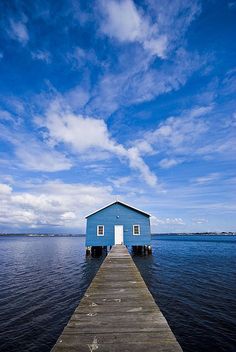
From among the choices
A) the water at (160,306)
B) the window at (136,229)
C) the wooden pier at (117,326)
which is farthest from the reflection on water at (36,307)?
the window at (136,229)

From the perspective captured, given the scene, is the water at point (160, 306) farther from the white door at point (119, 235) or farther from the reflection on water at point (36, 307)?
the white door at point (119, 235)

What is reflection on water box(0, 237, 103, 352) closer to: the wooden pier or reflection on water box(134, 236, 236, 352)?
the wooden pier

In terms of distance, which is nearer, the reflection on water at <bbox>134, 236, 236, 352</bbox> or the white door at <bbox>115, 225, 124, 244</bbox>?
the reflection on water at <bbox>134, 236, 236, 352</bbox>

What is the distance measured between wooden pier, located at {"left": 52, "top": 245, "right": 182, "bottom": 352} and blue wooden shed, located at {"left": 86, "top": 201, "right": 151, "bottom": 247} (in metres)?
22.7

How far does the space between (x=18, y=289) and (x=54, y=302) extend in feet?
16.0

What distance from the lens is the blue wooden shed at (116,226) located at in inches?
1166

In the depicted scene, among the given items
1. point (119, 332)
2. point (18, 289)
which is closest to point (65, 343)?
point (119, 332)

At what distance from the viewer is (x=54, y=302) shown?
41.5ft

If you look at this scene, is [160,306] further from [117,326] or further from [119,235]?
[119,235]

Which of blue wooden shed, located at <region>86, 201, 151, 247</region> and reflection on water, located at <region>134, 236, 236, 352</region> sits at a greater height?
blue wooden shed, located at <region>86, 201, 151, 247</region>

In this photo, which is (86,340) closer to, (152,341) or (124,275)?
(152,341)

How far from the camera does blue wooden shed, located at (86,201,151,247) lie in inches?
1166

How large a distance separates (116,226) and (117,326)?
1009 inches

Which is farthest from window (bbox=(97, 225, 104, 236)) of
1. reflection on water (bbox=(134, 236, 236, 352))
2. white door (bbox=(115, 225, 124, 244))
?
reflection on water (bbox=(134, 236, 236, 352))
